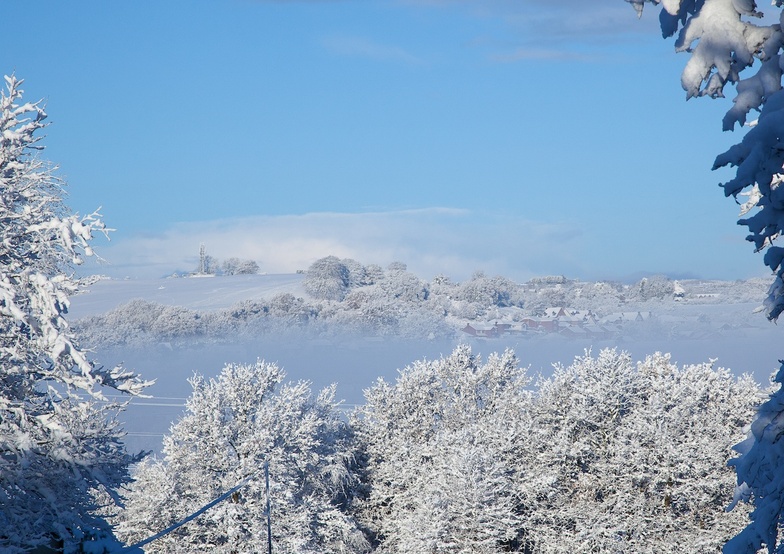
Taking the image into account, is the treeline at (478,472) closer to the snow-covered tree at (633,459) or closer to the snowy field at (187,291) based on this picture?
the snow-covered tree at (633,459)

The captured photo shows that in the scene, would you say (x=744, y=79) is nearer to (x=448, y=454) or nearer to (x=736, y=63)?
(x=736, y=63)

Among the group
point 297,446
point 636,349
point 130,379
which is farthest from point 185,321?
point 130,379

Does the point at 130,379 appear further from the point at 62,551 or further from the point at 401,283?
the point at 401,283

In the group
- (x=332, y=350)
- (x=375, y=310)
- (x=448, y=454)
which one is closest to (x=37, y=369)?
(x=448, y=454)

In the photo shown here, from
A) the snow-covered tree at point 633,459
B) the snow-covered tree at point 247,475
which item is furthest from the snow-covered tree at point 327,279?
the snow-covered tree at point 633,459

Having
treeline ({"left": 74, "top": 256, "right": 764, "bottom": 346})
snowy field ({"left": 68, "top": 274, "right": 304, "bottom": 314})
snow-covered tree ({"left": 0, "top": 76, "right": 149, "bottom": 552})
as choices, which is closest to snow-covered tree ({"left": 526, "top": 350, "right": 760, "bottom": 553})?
snow-covered tree ({"left": 0, "top": 76, "right": 149, "bottom": 552})

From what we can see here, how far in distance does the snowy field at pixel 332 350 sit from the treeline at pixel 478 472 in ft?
90.5

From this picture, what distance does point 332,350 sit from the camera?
89.0 metres

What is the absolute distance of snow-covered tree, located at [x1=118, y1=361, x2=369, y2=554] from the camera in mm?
30031

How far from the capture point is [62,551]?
10.4 meters

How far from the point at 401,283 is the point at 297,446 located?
72303 millimetres

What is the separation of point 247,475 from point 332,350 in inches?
2302

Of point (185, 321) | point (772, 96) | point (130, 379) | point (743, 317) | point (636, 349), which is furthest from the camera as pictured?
point (185, 321)

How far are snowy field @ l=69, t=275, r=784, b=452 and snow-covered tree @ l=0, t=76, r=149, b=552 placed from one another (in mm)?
48926
